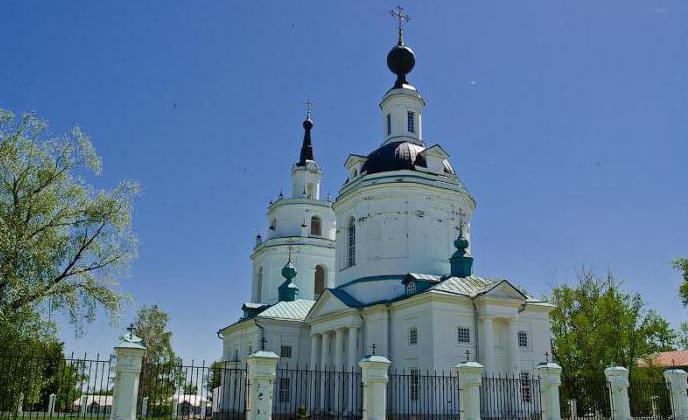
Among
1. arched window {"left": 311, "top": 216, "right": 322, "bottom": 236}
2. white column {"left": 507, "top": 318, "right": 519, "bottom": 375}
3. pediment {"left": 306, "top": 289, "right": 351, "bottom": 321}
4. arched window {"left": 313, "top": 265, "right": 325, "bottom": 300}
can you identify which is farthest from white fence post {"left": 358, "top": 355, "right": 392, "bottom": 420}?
arched window {"left": 311, "top": 216, "right": 322, "bottom": 236}

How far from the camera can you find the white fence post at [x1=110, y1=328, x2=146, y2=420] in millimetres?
11766

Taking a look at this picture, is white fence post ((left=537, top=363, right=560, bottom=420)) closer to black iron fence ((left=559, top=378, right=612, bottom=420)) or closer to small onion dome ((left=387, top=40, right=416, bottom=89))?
black iron fence ((left=559, top=378, right=612, bottom=420))

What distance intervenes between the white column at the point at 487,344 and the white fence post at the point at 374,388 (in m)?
9.88

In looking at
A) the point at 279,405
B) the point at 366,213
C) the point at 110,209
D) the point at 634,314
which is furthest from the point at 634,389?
the point at 110,209

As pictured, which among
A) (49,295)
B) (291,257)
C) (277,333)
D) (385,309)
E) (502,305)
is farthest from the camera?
(291,257)

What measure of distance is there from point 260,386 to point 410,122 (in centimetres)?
2137

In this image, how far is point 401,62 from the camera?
3247 centimetres

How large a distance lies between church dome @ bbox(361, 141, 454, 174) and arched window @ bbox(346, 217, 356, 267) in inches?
110

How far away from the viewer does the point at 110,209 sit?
18.5m

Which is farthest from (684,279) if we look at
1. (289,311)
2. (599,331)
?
(289,311)

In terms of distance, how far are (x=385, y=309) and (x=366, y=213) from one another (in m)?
5.29

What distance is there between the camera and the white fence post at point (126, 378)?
11.8 metres

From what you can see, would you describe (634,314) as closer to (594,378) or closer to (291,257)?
(594,378)

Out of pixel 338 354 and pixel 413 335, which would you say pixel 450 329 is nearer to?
pixel 413 335
